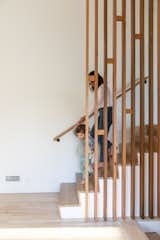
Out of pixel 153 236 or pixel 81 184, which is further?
pixel 81 184

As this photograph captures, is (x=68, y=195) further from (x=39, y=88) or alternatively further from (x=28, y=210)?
(x=39, y=88)

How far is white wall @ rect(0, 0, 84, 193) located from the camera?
3.93 m

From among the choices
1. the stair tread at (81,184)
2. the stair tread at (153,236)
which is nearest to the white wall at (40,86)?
the stair tread at (81,184)

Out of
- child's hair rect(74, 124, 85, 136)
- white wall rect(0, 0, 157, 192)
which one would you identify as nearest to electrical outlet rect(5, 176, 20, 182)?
white wall rect(0, 0, 157, 192)

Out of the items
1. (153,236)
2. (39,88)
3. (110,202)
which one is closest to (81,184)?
(110,202)

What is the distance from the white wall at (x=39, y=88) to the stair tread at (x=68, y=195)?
22 centimetres

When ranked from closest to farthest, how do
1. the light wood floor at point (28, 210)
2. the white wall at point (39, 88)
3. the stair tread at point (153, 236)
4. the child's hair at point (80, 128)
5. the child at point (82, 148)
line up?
the stair tread at point (153, 236) < the light wood floor at point (28, 210) < the child at point (82, 148) < the child's hair at point (80, 128) < the white wall at point (39, 88)

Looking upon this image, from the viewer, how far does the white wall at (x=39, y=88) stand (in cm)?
393

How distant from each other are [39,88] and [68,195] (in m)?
1.53

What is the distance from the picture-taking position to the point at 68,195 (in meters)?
3.36

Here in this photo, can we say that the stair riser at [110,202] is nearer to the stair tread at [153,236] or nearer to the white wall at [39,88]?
the stair tread at [153,236]

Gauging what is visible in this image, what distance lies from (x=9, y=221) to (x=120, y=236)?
113cm

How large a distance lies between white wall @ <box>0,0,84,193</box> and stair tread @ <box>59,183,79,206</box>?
224mm

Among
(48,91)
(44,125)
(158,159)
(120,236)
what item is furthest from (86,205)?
(48,91)
